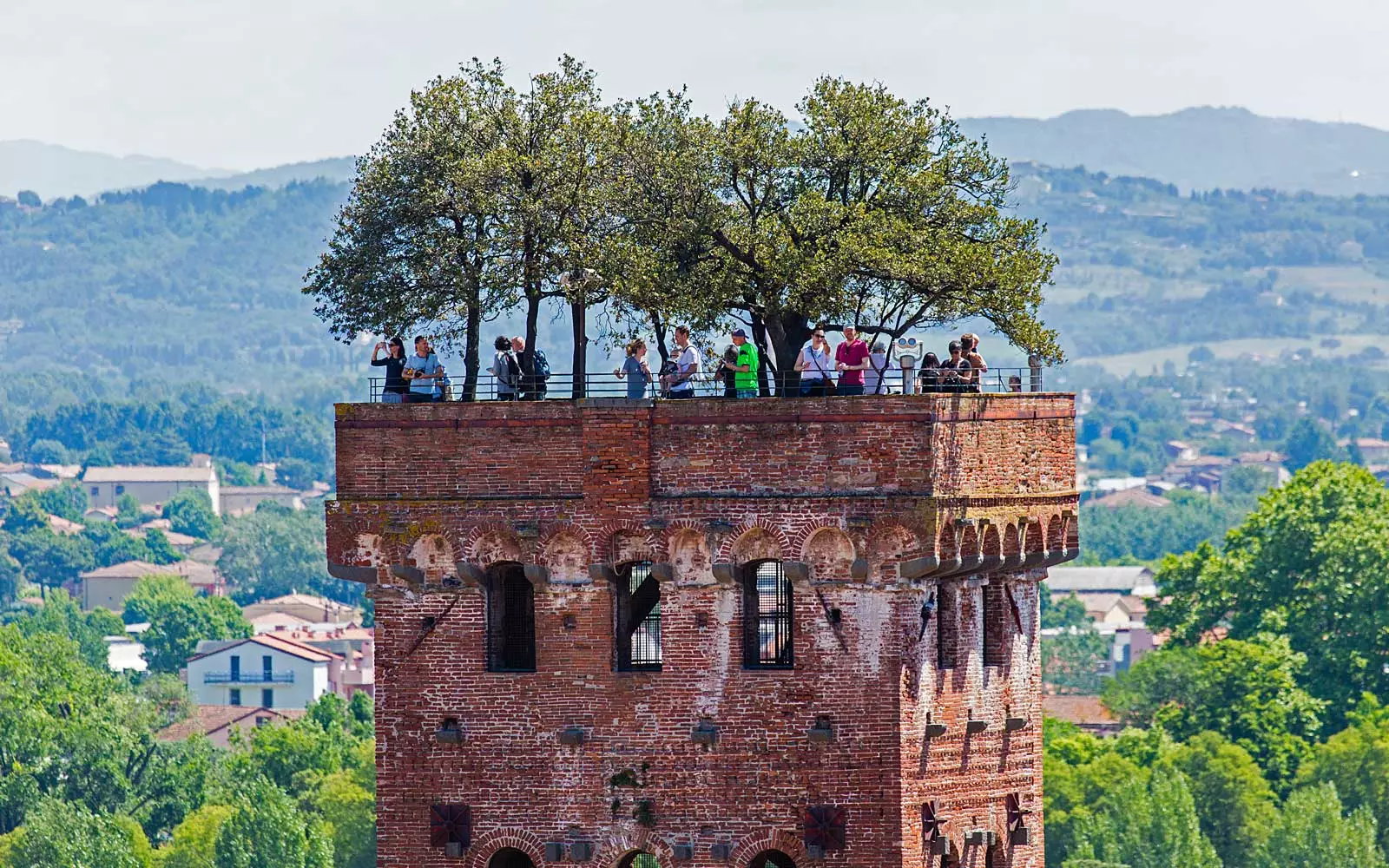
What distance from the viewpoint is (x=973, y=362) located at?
141 feet

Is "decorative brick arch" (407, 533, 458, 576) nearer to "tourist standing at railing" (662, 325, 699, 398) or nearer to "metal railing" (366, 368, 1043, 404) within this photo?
"metal railing" (366, 368, 1043, 404)

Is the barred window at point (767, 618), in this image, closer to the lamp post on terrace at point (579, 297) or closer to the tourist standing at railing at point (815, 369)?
the tourist standing at railing at point (815, 369)

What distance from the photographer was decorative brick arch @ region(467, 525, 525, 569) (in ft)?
135

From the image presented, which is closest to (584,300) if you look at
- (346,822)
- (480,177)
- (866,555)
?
(480,177)

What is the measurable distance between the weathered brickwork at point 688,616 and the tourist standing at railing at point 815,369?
135 cm

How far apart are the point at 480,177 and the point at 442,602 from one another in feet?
17.0

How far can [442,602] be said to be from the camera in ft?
136

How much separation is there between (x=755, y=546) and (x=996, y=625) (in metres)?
3.98

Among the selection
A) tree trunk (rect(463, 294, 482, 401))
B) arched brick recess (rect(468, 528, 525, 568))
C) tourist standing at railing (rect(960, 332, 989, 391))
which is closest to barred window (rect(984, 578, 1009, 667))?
tourist standing at railing (rect(960, 332, 989, 391))

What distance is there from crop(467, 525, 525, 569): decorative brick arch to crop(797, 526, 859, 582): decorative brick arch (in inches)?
135

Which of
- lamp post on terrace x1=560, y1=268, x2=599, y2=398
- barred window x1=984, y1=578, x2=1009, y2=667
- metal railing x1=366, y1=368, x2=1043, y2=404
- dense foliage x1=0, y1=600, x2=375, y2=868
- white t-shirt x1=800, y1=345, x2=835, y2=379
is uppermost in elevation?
lamp post on terrace x1=560, y1=268, x2=599, y2=398

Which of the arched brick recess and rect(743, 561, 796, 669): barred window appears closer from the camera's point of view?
rect(743, 561, 796, 669): barred window

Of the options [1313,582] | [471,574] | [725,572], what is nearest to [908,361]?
[725,572]

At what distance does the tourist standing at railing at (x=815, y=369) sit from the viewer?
41.5m
